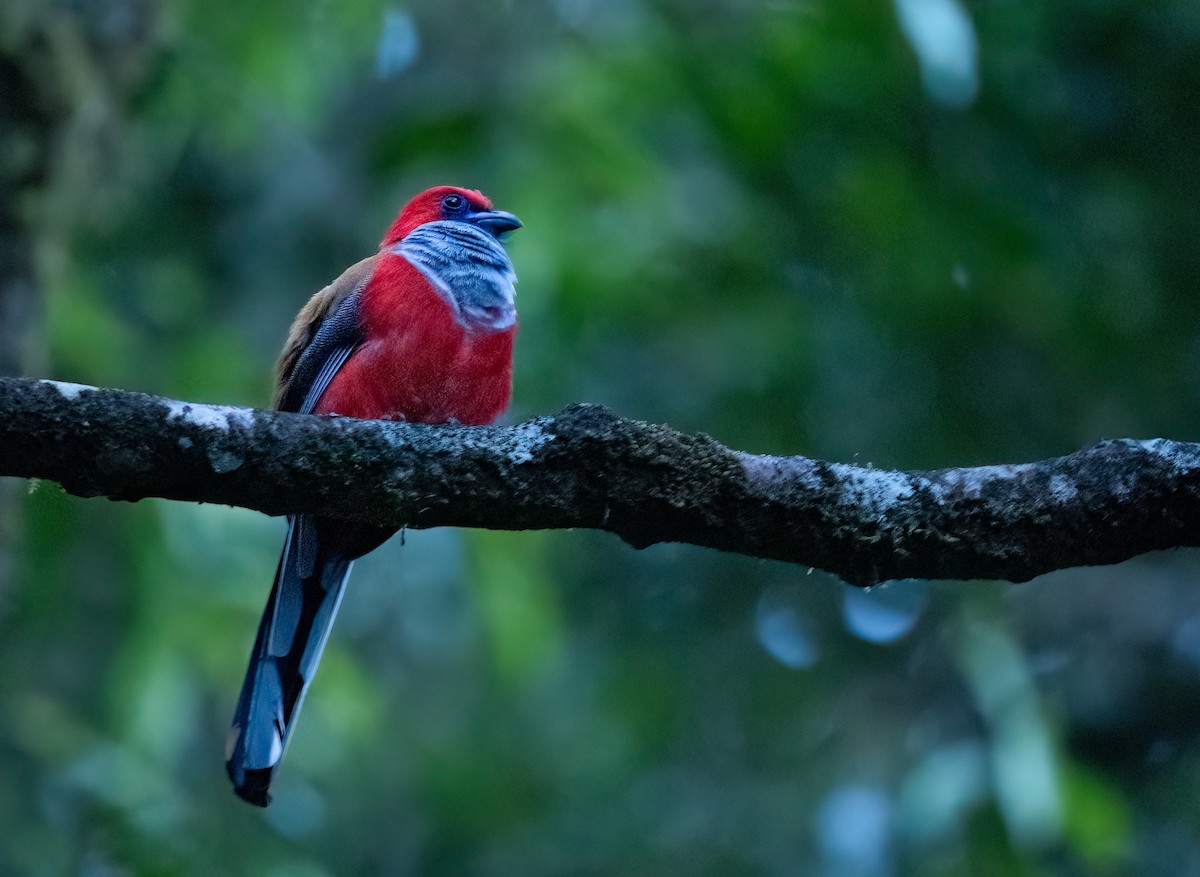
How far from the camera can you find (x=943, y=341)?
216 inches

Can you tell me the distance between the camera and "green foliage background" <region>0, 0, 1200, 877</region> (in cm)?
500

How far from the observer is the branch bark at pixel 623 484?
7.98 feet

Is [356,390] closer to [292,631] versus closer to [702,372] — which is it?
[292,631]

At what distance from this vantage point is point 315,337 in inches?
144

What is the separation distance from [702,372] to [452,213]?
185cm

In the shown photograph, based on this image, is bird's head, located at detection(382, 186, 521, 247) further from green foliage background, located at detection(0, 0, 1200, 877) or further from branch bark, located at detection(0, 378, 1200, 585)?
branch bark, located at detection(0, 378, 1200, 585)

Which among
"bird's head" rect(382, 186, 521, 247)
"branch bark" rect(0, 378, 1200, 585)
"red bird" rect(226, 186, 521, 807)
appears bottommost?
"branch bark" rect(0, 378, 1200, 585)

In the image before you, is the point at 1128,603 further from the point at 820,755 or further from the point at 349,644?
the point at 349,644

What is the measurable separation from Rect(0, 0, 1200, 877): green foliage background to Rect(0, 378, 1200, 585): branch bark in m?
2.32

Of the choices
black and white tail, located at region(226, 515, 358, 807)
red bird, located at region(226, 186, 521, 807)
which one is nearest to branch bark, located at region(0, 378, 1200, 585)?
red bird, located at region(226, 186, 521, 807)

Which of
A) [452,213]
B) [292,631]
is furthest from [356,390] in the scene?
[452,213]

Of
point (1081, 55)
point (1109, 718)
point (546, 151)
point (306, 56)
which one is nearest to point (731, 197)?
point (546, 151)

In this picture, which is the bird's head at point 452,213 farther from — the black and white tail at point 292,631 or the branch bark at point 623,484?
the branch bark at point 623,484

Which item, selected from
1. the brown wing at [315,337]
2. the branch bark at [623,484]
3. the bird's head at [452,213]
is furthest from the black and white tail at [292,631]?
the bird's head at [452,213]
